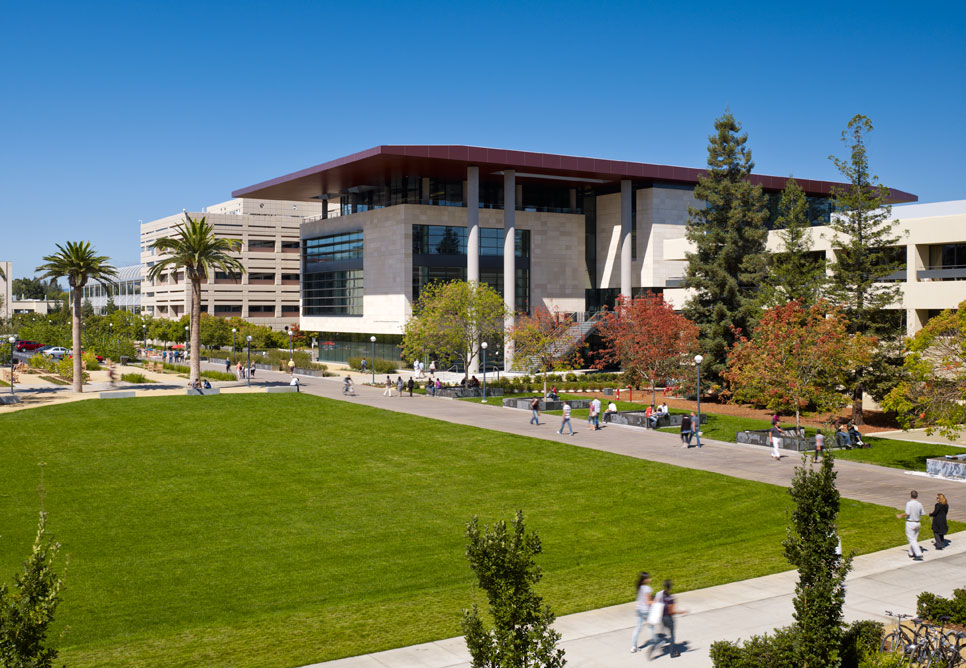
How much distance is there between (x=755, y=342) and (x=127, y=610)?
2922 centimetres

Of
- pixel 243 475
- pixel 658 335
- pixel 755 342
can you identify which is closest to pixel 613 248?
pixel 658 335

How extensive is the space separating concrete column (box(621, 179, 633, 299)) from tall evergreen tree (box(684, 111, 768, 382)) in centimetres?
1508

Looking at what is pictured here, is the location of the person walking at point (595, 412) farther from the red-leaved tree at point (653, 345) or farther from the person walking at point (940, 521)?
the person walking at point (940, 521)

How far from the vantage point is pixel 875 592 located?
1602 cm

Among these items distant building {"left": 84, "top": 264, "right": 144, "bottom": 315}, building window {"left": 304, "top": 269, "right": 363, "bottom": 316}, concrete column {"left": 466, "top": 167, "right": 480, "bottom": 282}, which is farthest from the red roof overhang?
distant building {"left": 84, "top": 264, "right": 144, "bottom": 315}

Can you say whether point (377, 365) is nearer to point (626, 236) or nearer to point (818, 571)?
point (626, 236)

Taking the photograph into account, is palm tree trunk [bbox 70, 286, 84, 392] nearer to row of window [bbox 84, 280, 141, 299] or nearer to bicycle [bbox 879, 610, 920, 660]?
bicycle [bbox 879, 610, 920, 660]

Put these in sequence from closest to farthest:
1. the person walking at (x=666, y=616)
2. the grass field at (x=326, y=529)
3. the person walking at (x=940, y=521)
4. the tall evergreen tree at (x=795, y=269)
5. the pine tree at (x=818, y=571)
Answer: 1. the pine tree at (x=818, y=571)
2. the person walking at (x=666, y=616)
3. the grass field at (x=326, y=529)
4. the person walking at (x=940, y=521)
5. the tall evergreen tree at (x=795, y=269)

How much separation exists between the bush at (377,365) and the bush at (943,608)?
5653cm

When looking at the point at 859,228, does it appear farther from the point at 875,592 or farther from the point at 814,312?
the point at 875,592

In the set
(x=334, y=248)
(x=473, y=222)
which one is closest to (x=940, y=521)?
(x=473, y=222)

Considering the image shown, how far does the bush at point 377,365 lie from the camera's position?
7016 cm

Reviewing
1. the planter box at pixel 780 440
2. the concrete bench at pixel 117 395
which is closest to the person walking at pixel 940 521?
the planter box at pixel 780 440

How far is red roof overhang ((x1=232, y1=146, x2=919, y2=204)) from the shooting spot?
6269 centimetres
